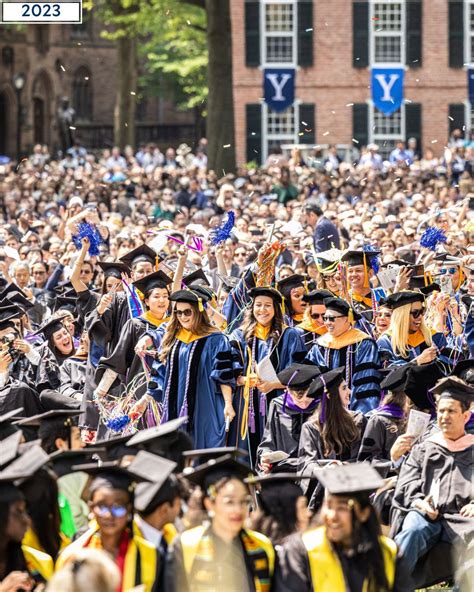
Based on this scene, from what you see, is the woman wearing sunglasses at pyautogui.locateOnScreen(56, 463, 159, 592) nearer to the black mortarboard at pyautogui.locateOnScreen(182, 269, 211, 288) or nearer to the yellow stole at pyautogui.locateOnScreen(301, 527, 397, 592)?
the yellow stole at pyautogui.locateOnScreen(301, 527, 397, 592)

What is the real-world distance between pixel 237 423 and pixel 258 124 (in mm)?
32665

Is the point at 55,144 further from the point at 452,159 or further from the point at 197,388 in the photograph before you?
the point at 197,388

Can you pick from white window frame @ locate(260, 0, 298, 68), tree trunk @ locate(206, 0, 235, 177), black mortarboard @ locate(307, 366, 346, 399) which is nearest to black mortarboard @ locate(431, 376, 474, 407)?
black mortarboard @ locate(307, 366, 346, 399)

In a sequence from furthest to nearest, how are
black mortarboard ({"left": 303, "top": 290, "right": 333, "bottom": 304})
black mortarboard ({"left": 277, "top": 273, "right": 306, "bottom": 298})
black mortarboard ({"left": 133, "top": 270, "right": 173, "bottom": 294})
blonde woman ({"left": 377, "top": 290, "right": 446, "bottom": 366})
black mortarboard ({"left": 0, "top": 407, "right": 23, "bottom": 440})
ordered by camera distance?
1. black mortarboard ({"left": 277, "top": 273, "right": 306, "bottom": 298})
2. black mortarboard ({"left": 133, "top": 270, "right": 173, "bottom": 294})
3. black mortarboard ({"left": 303, "top": 290, "right": 333, "bottom": 304})
4. blonde woman ({"left": 377, "top": 290, "right": 446, "bottom": 366})
5. black mortarboard ({"left": 0, "top": 407, "right": 23, "bottom": 440})

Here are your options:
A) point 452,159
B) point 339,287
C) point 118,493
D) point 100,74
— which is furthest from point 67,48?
point 118,493

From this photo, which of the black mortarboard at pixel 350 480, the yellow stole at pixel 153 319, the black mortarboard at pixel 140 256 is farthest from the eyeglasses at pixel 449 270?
the black mortarboard at pixel 350 480

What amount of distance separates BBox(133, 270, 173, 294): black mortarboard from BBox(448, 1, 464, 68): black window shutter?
3227 cm

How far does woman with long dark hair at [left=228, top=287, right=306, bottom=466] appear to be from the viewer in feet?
44.5

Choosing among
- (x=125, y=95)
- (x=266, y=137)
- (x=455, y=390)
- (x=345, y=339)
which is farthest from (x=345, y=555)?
(x=266, y=137)

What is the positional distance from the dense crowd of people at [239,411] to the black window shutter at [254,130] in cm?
2280

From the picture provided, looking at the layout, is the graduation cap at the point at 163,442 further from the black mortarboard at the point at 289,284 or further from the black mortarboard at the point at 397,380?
the black mortarboard at the point at 289,284

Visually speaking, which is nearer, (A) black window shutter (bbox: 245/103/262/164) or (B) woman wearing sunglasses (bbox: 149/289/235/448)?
(B) woman wearing sunglasses (bbox: 149/289/235/448)

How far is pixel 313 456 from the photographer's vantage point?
36.8 feet

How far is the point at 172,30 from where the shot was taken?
39.4 m
